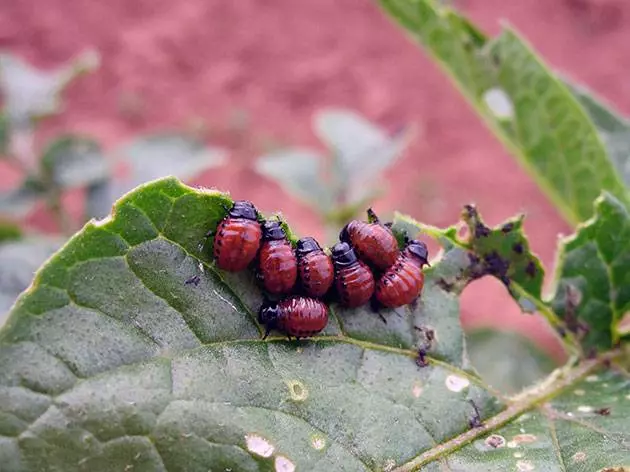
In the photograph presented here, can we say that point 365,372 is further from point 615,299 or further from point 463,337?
point 615,299

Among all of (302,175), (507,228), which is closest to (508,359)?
(302,175)

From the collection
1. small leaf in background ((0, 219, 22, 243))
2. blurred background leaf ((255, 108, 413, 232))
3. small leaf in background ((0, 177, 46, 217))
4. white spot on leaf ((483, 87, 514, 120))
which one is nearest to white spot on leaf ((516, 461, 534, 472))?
white spot on leaf ((483, 87, 514, 120))

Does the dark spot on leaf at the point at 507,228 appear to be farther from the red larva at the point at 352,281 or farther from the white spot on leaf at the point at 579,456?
the white spot on leaf at the point at 579,456

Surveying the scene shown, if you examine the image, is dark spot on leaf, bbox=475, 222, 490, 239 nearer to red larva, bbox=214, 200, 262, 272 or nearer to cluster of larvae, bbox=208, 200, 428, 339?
cluster of larvae, bbox=208, 200, 428, 339

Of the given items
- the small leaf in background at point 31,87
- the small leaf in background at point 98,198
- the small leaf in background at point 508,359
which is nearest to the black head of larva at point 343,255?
the small leaf in background at point 98,198

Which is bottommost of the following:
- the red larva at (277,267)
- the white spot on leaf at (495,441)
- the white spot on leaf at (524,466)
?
the white spot on leaf at (524,466)

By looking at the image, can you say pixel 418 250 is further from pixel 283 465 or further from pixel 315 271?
pixel 283 465

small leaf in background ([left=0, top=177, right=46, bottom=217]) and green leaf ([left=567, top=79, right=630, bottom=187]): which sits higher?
small leaf in background ([left=0, top=177, right=46, bottom=217])
